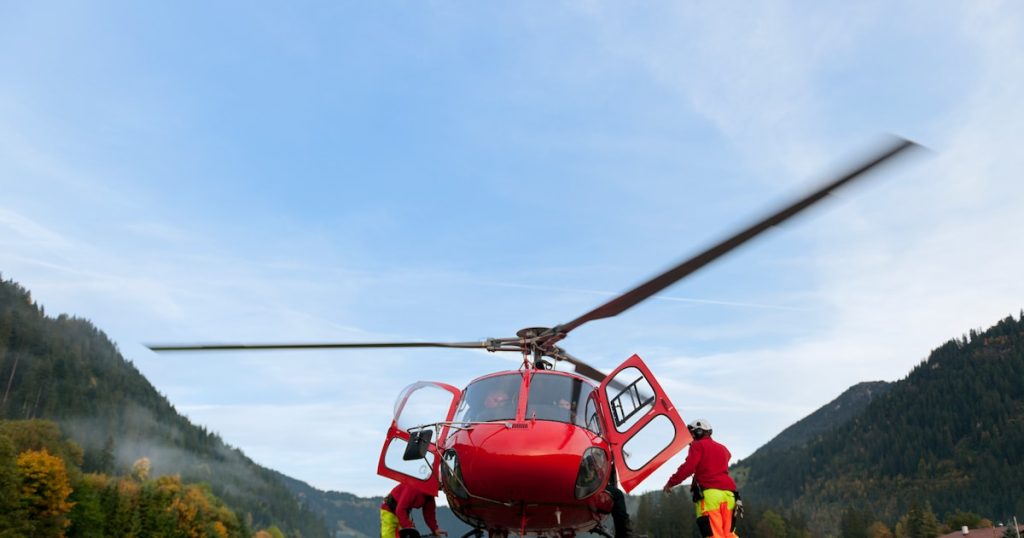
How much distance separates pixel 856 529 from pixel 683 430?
7253 inches

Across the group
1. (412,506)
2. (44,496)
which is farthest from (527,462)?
(44,496)

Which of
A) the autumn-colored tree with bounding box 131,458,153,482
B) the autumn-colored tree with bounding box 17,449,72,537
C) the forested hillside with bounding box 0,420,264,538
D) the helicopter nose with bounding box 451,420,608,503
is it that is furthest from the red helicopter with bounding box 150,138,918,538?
the autumn-colored tree with bounding box 131,458,153,482

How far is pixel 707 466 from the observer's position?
11.2 metres

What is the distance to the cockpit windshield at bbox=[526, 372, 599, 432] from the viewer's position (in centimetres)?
1093

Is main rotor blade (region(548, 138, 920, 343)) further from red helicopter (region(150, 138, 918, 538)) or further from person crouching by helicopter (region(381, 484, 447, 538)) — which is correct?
person crouching by helicopter (region(381, 484, 447, 538))

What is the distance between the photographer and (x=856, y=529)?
171 metres

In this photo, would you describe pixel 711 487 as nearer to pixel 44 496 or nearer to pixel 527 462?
pixel 527 462

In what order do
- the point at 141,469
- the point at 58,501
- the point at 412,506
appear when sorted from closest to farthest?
the point at 412,506 < the point at 58,501 < the point at 141,469

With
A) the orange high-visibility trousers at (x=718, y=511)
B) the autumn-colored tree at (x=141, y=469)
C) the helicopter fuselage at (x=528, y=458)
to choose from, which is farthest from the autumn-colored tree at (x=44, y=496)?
the autumn-colored tree at (x=141, y=469)

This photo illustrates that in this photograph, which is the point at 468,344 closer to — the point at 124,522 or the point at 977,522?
the point at 124,522

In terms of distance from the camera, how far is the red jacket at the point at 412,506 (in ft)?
41.0

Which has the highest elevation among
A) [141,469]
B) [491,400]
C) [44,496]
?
[141,469]

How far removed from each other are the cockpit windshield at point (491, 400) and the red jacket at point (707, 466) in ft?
8.28

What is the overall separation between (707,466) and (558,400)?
2372 millimetres
